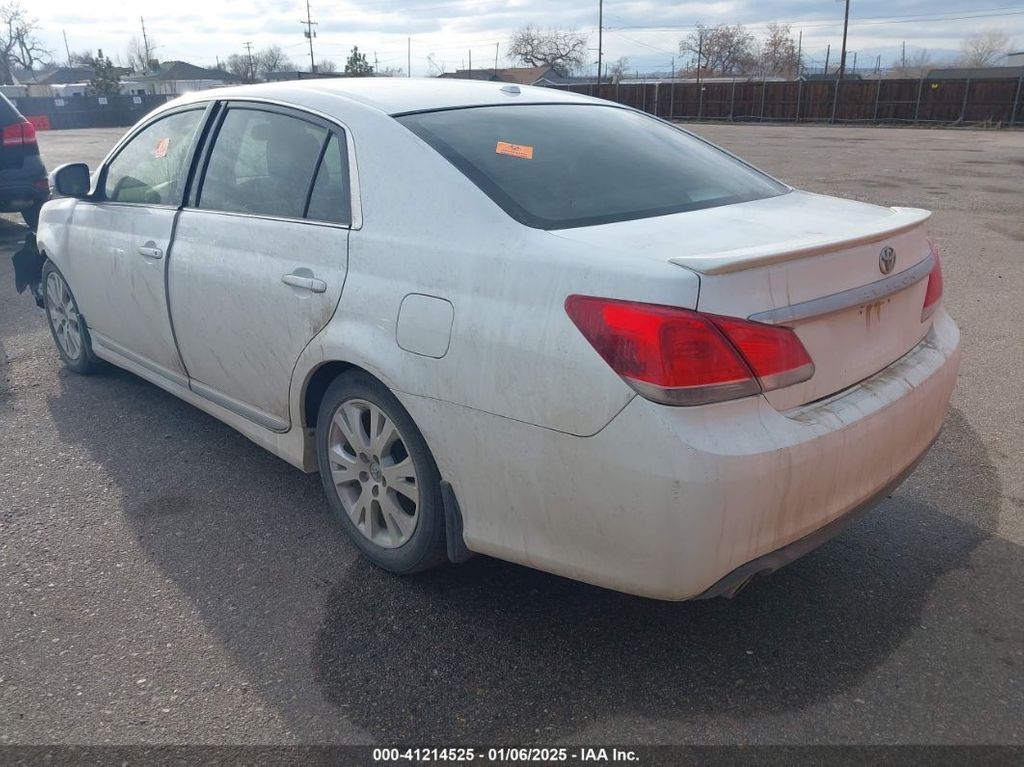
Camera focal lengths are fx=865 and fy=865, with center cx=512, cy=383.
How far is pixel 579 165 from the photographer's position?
296 centimetres

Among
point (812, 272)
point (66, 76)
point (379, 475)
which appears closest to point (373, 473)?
point (379, 475)

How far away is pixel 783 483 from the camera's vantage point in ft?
7.15

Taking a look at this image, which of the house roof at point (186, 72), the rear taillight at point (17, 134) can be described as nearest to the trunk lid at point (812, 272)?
the rear taillight at point (17, 134)

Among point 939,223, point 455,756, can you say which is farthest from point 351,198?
point 939,223

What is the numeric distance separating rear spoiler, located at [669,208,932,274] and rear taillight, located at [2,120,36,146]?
9.93m

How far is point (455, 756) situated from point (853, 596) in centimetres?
144

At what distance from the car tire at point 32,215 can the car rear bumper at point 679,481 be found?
9.50 metres

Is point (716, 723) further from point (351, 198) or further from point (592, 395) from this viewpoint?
point (351, 198)

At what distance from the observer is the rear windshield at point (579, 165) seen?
268 cm

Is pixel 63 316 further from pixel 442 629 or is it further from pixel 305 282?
pixel 442 629

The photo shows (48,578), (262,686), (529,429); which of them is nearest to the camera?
(529,429)

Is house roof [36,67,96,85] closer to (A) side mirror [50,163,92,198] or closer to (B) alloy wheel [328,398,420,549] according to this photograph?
(A) side mirror [50,163,92,198]

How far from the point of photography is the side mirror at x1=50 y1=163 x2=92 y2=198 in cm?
440

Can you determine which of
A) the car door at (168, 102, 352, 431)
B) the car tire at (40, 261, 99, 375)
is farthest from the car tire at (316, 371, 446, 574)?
the car tire at (40, 261, 99, 375)
